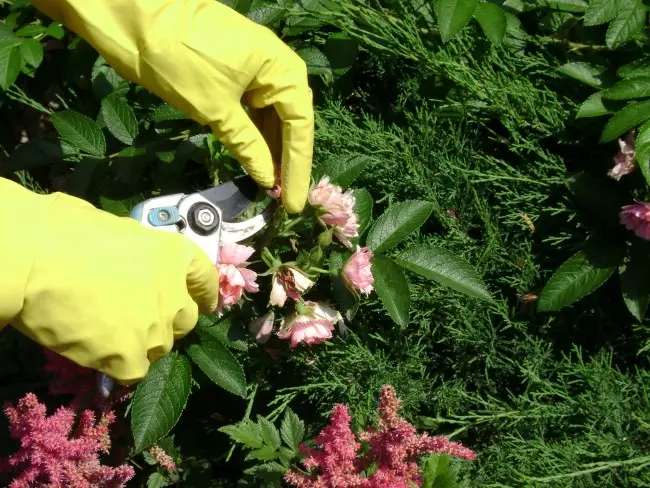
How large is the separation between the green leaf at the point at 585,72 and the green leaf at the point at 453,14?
223 mm

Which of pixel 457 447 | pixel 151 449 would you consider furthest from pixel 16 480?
pixel 457 447

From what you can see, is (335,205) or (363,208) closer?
(335,205)

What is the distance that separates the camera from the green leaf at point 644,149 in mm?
1466

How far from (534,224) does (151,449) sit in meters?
0.93

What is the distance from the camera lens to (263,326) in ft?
5.13

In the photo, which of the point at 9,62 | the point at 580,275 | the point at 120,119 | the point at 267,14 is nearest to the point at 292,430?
the point at 580,275

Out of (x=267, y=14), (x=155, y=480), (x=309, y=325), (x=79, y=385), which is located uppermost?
(x=267, y=14)

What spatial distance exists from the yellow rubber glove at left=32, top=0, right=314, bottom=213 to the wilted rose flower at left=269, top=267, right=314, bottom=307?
0.11 metres

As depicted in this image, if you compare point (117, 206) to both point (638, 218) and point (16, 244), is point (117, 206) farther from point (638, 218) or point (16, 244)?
point (638, 218)

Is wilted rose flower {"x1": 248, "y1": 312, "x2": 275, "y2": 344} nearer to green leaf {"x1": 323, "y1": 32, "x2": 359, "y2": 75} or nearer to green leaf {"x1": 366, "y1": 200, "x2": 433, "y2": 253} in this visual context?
green leaf {"x1": 366, "y1": 200, "x2": 433, "y2": 253}

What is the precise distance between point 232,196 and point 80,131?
1.64 ft

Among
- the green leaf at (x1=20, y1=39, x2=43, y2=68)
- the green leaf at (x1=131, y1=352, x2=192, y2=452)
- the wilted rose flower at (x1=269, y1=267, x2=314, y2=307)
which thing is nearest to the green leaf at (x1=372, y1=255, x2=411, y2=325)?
the wilted rose flower at (x1=269, y1=267, x2=314, y2=307)

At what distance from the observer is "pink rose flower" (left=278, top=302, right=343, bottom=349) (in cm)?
148

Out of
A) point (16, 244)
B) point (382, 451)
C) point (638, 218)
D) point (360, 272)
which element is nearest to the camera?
point (16, 244)
